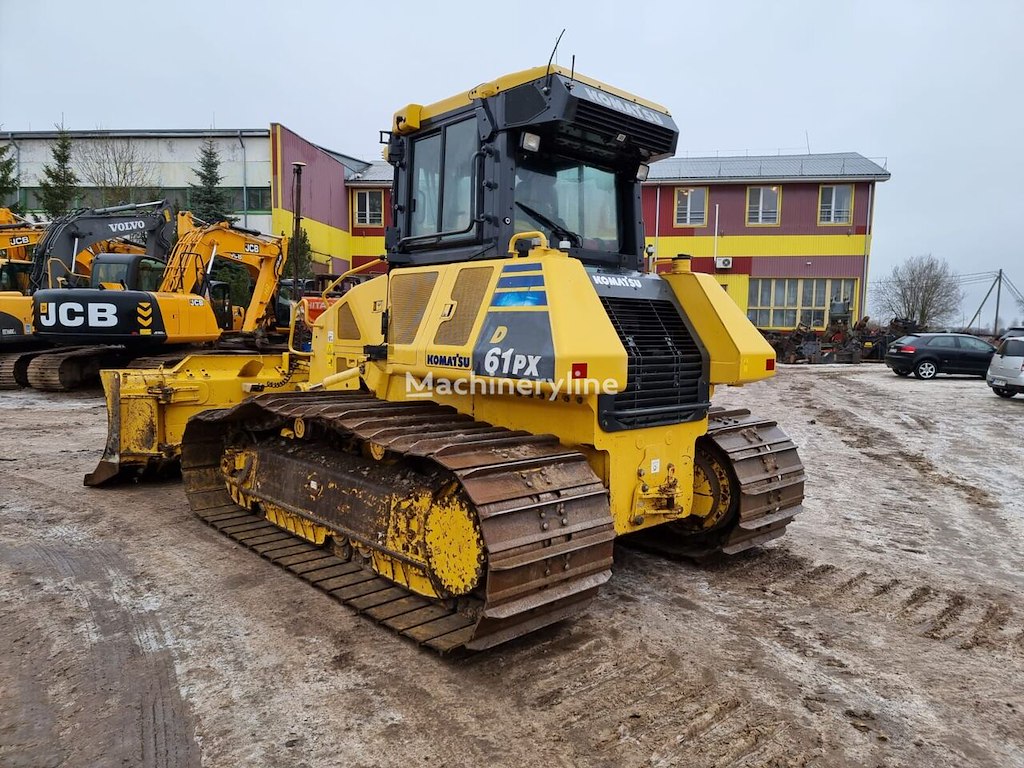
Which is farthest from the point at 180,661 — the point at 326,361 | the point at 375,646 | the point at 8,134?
the point at 8,134

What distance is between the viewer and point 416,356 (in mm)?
4426

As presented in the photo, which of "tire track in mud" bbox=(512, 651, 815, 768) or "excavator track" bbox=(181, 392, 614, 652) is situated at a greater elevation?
"excavator track" bbox=(181, 392, 614, 652)

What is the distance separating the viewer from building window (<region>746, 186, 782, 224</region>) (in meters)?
27.6

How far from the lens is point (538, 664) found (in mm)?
3496

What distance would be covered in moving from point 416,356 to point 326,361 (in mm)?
1720

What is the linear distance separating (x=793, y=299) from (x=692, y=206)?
531 centimetres

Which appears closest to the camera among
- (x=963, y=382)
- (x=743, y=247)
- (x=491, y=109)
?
(x=491, y=109)

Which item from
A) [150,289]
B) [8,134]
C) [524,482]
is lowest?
[524,482]

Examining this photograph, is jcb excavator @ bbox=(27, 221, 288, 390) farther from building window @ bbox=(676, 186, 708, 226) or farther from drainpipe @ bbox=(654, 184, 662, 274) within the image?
building window @ bbox=(676, 186, 708, 226)

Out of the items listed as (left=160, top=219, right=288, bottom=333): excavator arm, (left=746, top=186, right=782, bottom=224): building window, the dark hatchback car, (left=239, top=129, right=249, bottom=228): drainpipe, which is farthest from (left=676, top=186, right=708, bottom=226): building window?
(left=160, top=219, right=288, bottom=333): excavator arm

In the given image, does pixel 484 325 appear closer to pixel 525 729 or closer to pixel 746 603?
pixel 525 729

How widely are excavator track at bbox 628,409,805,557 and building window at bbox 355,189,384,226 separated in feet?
83.6

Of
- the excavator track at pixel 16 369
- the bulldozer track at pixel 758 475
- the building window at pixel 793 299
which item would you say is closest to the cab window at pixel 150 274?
the excavator track at pixel 16 369

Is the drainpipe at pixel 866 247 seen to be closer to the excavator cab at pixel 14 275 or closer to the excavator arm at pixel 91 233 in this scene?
the excavator arm at pixel 91 233
